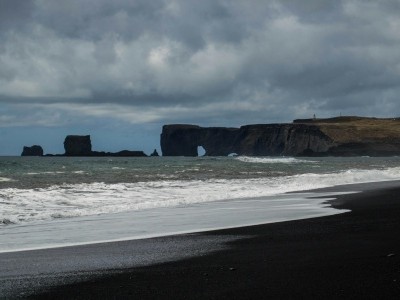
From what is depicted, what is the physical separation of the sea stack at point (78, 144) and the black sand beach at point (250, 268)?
603ft

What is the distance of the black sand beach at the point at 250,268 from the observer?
221 inches

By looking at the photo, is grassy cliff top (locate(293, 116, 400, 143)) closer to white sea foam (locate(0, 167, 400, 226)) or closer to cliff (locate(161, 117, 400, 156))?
cliff (locate(161, 117, 400, 156))

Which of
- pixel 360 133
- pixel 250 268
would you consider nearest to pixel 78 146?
pixel 360 133

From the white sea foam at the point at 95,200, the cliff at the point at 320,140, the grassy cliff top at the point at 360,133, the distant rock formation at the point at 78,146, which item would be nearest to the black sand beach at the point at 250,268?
the white sea foam at the point at 95,200

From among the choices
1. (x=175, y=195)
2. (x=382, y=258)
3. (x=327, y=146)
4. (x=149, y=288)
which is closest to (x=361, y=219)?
(x=382, y=258)

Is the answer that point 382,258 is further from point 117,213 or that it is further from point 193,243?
point 117,213

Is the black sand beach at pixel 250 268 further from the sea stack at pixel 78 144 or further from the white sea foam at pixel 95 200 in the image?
the sea stack at pixel 78 144

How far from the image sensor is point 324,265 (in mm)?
6781

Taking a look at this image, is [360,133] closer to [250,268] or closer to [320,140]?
[320,140]

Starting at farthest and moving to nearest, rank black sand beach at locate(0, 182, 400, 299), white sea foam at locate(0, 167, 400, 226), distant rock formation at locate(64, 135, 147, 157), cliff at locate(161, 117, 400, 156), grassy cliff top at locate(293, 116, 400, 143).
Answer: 1. distant rock formation at locate(64, 135, 147, 157)
2. grassy cliff top at locate(293, 116, 400, 143)
3. cliff at locate(161, 117, 400, 156)
4. white sea foam at locate(0, 167, 400, 226)
5. black sand beach at locate(0, 182, 400, 299)

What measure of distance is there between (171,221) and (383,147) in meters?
177

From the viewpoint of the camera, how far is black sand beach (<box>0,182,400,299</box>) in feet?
18.4

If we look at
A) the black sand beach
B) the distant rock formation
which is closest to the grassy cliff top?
the distant rock formation

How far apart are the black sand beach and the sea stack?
18390 cm
